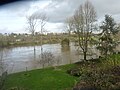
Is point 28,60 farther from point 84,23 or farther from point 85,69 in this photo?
point 85,69

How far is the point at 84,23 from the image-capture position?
24.3 metres

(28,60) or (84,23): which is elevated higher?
(84,23)

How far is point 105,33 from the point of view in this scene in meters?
19.2

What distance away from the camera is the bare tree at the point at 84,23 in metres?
23.3

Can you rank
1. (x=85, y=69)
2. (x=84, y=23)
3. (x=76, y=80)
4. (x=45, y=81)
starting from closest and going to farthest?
(x=85, y=69)
(x=76, y=80)
(x=45, y=81)
(x=84, y=23)

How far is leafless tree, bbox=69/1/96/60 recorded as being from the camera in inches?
917

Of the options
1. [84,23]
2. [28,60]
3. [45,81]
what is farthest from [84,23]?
[45,81]

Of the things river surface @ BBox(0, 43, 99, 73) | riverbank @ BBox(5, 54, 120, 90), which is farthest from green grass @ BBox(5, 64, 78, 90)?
river surface @ BBox(0, 43, 99, 73)

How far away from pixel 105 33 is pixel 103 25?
29.9 inches

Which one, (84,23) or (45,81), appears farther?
(84,23)

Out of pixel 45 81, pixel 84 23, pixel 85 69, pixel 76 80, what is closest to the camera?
pixel 85 69

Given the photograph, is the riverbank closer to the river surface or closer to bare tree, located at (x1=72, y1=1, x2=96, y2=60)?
the river surface

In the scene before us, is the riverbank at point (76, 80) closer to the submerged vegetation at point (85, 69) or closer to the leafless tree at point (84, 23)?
the submerged vegetation at point (85, 69)

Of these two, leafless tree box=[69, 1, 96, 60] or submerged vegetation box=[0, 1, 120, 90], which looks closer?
submerged vegetation box=[0, 1, 120, 90]
